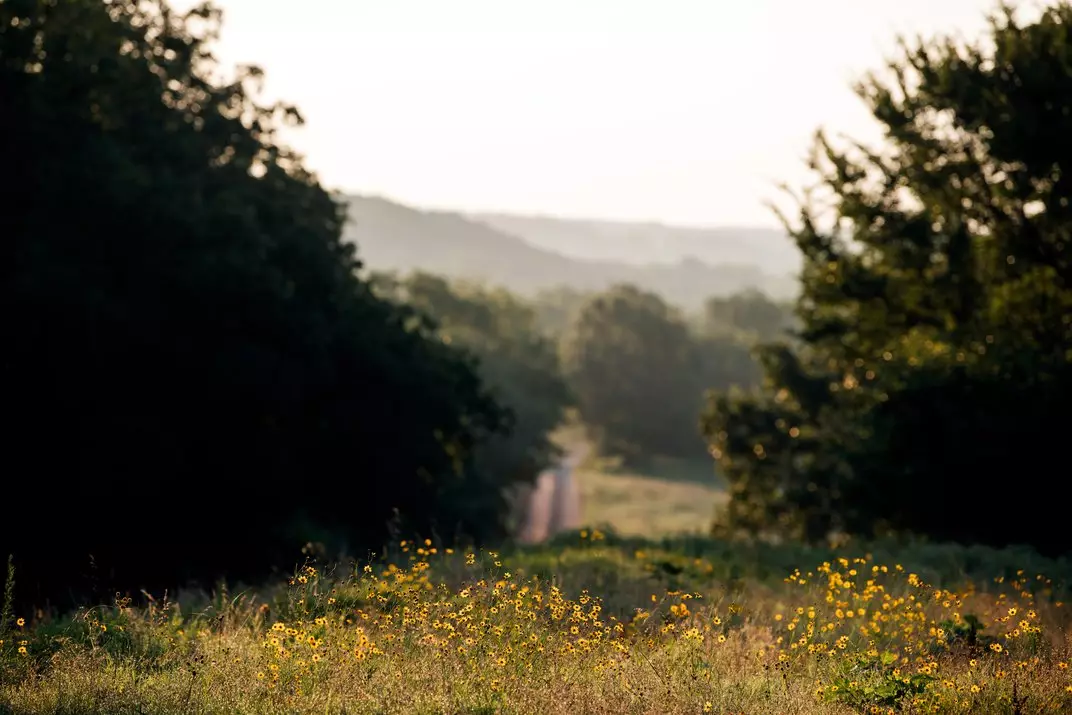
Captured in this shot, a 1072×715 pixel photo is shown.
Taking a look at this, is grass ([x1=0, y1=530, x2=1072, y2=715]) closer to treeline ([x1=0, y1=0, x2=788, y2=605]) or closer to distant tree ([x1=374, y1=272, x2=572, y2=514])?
treeline ([x1=0, y1=0, x2=788, y2=605])

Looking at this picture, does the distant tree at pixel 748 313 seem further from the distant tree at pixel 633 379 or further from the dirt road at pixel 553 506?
the dirt road at pixel 553 506

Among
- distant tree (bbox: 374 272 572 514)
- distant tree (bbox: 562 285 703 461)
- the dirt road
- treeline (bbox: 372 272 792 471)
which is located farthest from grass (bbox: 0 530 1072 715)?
distant tree (bbox: 562 285 703 461)

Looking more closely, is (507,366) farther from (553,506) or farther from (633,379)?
(633,379)

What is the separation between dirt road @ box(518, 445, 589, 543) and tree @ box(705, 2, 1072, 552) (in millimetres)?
22494

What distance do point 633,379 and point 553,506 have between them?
108ft

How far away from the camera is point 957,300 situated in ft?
83.5

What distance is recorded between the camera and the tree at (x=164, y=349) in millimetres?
19516

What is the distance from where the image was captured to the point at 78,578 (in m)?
18.5

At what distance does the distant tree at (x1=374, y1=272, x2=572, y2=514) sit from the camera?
2537 inches

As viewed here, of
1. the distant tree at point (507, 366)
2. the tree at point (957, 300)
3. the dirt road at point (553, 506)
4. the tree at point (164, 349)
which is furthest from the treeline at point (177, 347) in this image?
the distant tree at point (507, 366)

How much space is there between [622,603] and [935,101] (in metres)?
18.5

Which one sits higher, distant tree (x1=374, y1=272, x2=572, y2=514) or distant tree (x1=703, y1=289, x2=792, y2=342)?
distant tree (x1=703, y1=289, x2=792, y2=342)

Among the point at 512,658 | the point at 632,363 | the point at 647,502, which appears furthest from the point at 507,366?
the point at 512,658

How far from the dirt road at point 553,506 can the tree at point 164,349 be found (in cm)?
2058
